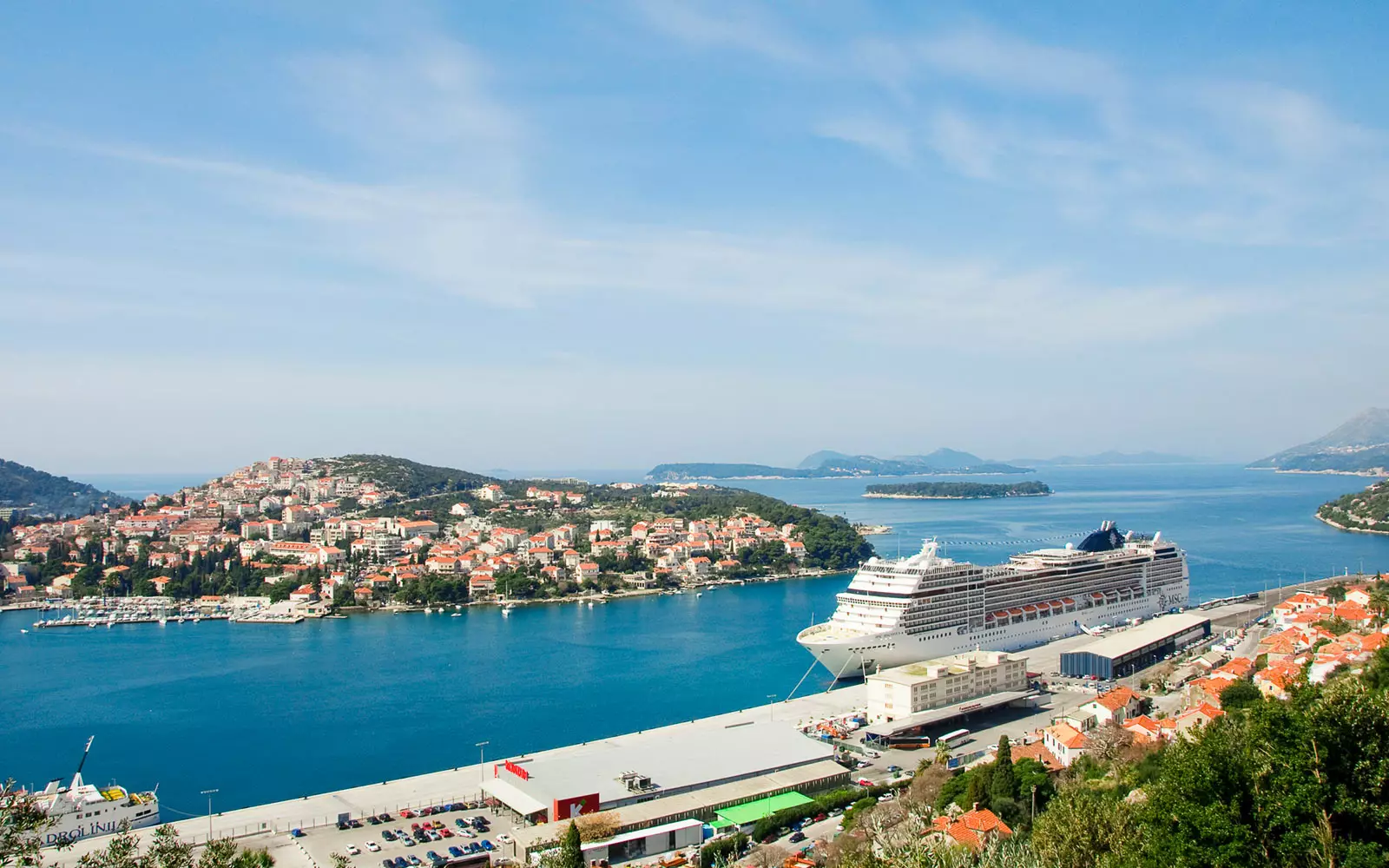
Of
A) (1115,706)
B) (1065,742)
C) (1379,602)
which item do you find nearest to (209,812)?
(1065,742)

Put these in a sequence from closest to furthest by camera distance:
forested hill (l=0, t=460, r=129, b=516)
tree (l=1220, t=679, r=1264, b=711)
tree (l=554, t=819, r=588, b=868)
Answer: tree (l=554, t=819, r=588, b=868)
tree (l=1220, t=679, r=1264, b=711)
forested hill (l=0, t=460, r=129, b=516)

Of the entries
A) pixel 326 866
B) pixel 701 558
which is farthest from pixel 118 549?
pixel 326 866

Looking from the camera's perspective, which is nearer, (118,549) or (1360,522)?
(118,549)

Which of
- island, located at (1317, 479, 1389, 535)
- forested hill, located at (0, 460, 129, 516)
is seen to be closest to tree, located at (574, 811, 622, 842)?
island, located at (1317, 479, 1389, 535)

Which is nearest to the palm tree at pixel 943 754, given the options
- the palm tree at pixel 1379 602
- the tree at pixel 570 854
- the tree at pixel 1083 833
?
the tree at pixel 1083 833

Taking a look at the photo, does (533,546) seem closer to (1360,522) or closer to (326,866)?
(326,866)

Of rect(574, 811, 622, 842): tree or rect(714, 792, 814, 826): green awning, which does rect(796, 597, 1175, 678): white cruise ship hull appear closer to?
rect(714, 792, 814, 826): green awning
